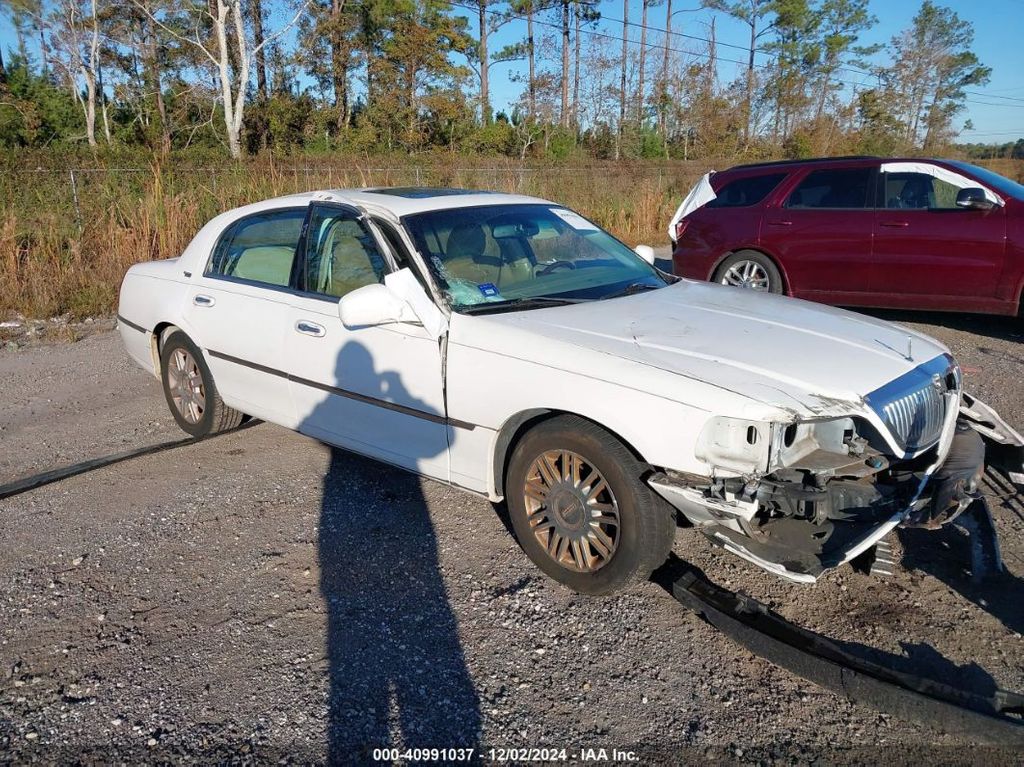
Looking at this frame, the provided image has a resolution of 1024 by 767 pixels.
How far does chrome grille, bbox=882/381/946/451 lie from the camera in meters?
2.93

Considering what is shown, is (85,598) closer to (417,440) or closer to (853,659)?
(417,440)

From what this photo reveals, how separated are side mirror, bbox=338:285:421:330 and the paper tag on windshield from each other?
145 centimetres

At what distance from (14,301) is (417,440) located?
8.32 meters

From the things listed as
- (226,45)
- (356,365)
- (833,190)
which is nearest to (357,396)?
(356,365)

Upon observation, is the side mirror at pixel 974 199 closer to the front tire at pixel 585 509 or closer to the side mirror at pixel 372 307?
the front tire at pixel 585 509

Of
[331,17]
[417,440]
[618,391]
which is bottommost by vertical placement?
[417,440]

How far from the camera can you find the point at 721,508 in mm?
2707

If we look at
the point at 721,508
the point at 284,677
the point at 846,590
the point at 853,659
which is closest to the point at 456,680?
the point at 284,677

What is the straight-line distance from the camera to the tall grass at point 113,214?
9.98 meters

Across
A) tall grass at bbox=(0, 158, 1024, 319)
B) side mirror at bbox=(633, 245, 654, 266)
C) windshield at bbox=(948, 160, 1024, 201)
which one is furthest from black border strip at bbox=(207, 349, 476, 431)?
tall grass at bbox=(0, 158, 1024, 319)

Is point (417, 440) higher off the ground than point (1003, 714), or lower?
higher

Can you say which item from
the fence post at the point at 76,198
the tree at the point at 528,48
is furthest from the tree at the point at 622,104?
the fence post at the point at 76,198

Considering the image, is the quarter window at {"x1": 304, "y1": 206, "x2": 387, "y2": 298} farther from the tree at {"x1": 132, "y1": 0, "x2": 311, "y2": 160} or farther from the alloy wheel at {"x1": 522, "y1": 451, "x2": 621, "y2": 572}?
the tree at {"x1": 132, "y1": 0, "x2": 311, "y2": 160}

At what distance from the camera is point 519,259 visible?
408 cm
